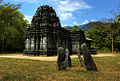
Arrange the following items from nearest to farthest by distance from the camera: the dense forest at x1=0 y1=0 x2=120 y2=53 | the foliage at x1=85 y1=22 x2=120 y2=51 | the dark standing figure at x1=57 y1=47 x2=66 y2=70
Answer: the dark standing figure at x1=57 y1=47 x2=66 y2=70
the dense forest at x1=0 y1=0 x2=120 y2=53
the foliage at x1=85 y1=22 x2=120 y2=51

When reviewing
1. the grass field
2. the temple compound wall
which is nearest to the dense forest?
the temple compound wall

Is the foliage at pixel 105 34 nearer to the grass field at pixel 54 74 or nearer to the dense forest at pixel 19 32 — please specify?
the dense forest at pixel 19 32

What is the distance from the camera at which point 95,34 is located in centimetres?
4722

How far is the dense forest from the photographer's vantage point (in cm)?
3100

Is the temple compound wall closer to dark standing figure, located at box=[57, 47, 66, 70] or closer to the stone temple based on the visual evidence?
the stone temple

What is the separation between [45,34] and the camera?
20.4 meters

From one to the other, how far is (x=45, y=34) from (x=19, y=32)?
1900cm

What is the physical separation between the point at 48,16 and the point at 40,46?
6.05 meters

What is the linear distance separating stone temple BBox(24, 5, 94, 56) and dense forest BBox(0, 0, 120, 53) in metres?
6.62

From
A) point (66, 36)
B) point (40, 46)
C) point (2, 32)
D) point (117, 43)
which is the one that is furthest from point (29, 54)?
point (117, 43)

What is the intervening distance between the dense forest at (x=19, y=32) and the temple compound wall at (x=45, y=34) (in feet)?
21.7

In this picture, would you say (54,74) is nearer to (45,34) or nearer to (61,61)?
(61,61)

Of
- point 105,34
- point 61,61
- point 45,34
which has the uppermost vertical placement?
point 105,34

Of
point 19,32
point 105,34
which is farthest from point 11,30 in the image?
point 105,34
